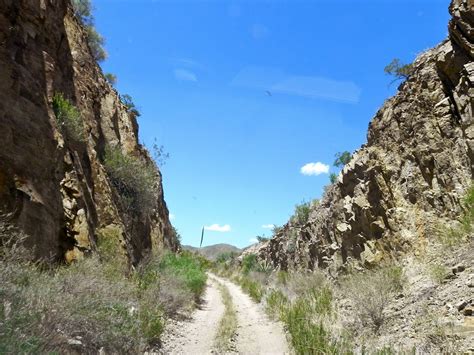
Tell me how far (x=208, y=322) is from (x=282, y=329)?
2.87 m

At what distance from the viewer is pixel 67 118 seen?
36.6 feet

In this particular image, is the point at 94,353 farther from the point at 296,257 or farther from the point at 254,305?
the point at 296,257

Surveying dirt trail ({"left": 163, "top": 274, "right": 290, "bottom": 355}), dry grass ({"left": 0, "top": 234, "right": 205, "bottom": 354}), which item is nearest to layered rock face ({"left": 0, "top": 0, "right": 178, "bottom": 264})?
dry grass ({"left": 0, "top": 234, "right": 205, "bottom": 354})

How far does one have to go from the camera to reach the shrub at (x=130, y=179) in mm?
15148

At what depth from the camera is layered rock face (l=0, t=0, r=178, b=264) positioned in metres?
7.95

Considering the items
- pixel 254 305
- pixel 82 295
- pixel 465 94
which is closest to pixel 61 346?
pixel 82 295

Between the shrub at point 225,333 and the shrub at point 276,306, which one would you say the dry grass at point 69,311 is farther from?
the shrub at point 276,306

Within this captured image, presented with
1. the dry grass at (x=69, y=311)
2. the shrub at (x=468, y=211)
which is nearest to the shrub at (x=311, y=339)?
the dry grass at (x=69, y=311)

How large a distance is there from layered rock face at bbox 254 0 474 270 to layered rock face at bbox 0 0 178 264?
29.5 feet

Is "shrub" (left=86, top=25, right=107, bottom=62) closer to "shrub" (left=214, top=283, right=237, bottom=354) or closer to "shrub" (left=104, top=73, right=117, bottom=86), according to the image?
"shrub" (left=104, top=73, right=117, bottom=86)

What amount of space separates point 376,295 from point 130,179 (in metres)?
10.6

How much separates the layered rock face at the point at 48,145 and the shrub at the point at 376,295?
6852mm

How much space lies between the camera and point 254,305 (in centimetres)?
1728

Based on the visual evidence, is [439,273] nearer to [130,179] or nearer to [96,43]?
[130,179]
